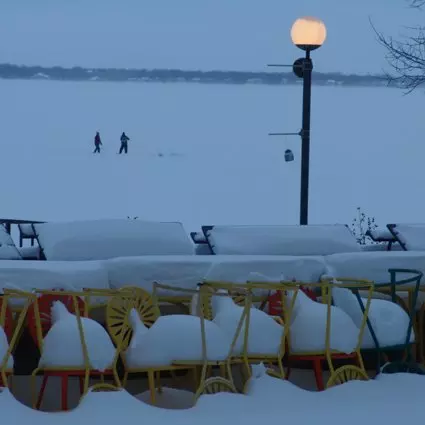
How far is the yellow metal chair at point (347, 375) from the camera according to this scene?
4.47m

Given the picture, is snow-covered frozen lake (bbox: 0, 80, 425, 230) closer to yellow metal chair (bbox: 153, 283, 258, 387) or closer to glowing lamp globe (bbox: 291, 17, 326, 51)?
glowing lamp globe (bbox: 291, 17, 326, 51)

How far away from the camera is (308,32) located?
846cm

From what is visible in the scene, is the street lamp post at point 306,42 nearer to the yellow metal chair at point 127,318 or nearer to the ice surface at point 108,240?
the ice surface at point 108,240

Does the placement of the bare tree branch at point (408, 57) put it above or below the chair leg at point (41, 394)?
above

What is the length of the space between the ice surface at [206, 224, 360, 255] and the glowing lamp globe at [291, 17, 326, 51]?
2.86 m

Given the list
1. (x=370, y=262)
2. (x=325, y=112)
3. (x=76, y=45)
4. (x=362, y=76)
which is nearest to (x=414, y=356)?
(x=370, y=262)

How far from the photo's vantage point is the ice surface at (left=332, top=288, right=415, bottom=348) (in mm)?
4559

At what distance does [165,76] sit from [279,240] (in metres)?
37.6

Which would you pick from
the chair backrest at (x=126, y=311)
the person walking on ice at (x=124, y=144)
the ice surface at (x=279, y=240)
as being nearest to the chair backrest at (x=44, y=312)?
the chair backrest at (x=126, y=311)

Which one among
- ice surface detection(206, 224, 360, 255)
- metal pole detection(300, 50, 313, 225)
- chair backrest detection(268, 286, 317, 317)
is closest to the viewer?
chair backrest detection(268, 286, 317, 317)

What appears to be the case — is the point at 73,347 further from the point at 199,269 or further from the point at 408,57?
the point at 408,57

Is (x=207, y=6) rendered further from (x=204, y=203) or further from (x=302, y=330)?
(x=302, y=330)

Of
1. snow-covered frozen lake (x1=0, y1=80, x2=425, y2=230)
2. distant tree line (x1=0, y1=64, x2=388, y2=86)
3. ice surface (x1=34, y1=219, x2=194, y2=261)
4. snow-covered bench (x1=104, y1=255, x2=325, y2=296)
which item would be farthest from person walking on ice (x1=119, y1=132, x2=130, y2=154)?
snow-covered bench (x1=104, y1=255, x2=325, y2=296)

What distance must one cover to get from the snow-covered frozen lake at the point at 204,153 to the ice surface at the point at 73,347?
12.2 meters
